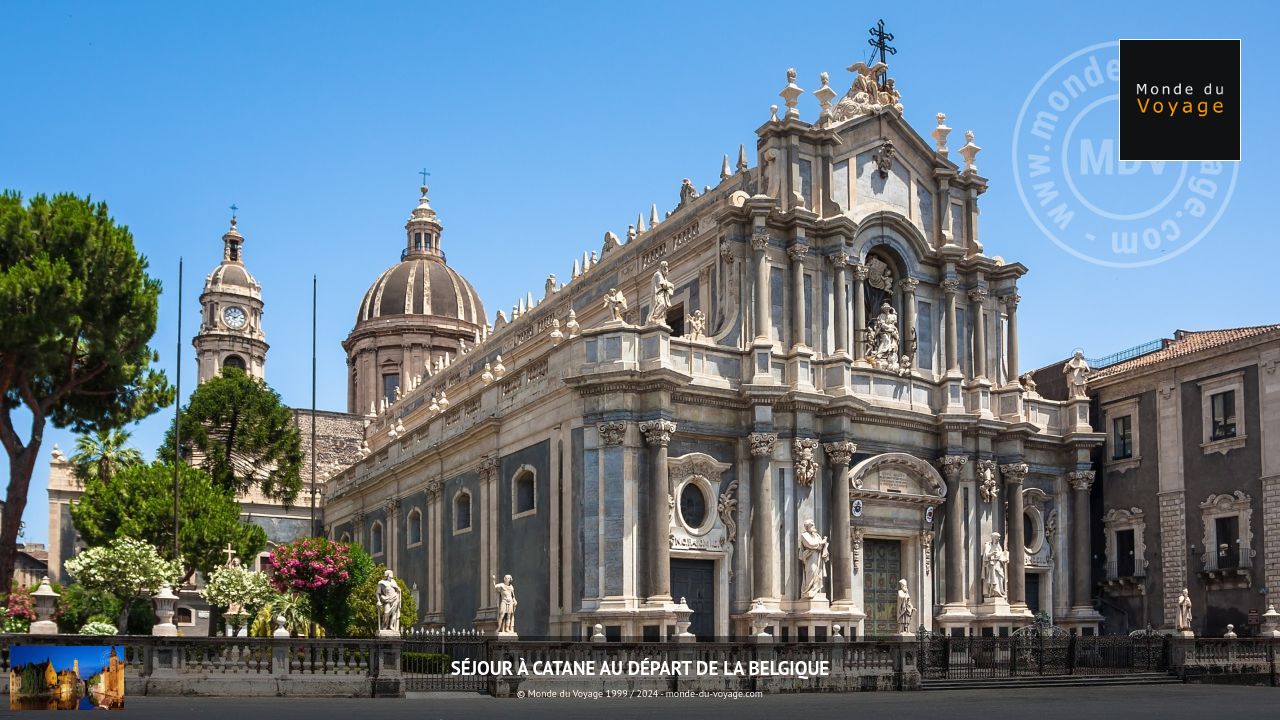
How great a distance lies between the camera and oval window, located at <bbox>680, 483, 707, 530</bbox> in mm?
38031

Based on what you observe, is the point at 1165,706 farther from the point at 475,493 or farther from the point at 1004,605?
the point at 475,493

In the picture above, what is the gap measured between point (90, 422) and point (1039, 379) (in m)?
33.9

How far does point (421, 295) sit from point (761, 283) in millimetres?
48962

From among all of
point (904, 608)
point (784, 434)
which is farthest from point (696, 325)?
point (904, 608)

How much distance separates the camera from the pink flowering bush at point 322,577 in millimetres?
43156

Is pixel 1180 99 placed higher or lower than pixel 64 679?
higher

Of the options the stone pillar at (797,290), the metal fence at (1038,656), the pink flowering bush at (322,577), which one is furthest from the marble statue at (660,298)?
the pink flowering bush at (322,577)

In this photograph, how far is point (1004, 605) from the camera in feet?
138

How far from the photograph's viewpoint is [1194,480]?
1705 inches

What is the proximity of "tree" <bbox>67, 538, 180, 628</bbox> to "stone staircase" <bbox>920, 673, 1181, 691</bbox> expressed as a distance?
25.8 metres

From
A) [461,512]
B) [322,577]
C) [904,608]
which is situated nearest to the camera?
[904,608]

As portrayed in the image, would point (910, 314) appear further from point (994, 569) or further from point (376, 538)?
point (376, 538)

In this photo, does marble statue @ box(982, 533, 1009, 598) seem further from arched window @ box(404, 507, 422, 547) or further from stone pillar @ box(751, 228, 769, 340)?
arched window @ box(404, 507, 422, 547)

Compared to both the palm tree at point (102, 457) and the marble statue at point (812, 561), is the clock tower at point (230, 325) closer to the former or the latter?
the palm tree at point (102, 457)
